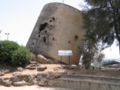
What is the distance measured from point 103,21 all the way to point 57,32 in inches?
295

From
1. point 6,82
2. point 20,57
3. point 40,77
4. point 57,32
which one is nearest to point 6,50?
point 20,57

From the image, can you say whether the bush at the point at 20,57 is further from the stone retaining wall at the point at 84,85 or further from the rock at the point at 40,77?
the stone retaining wall at the point at 84,85

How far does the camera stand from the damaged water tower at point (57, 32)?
3216cm

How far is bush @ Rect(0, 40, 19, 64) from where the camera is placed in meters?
29.5

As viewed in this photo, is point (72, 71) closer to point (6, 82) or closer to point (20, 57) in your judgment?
point (6, 82)

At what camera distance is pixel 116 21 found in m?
25.5

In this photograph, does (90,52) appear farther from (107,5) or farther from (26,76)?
(26,76)

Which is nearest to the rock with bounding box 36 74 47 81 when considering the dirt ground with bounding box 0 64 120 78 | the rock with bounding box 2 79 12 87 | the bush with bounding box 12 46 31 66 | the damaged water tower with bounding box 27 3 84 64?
the dirt ground with bounding box 0 64 120 78

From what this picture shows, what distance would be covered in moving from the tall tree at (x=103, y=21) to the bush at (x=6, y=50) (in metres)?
6.92

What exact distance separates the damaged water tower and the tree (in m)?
4.89

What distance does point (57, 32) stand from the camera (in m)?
32.2

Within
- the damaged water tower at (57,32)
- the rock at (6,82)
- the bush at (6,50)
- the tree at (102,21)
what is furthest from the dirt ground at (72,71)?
the damaged water tower at (57,32)

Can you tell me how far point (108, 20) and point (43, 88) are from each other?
7791 millimetres

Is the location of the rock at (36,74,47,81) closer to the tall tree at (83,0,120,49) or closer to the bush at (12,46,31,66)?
the bush at (12,46,31,66)
